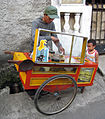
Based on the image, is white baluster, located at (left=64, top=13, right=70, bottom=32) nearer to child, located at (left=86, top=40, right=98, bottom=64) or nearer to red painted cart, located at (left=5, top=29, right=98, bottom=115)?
child, located at (left=86, top=40, right=98, bottom=64)

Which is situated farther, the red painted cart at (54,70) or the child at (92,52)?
the child at (92,52)

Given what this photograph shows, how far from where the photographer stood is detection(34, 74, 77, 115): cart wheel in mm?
2422

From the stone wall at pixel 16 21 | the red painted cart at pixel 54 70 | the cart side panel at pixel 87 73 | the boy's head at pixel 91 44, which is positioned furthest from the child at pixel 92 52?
the stone wall at pixel 16 21

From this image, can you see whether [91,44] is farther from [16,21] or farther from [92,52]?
[16,21]

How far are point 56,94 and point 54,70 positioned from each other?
0.46 metres

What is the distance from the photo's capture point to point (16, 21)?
12.6ft

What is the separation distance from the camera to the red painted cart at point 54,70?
220cm

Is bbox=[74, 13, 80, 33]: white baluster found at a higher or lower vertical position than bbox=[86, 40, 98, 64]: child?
higher

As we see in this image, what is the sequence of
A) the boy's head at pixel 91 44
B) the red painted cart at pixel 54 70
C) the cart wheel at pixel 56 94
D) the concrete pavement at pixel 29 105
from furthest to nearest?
the boy's head at pixel 91 44, the concrete pavement at pixel 29 105, the cart wheel at pixel 56 94, the red painted cart at pixel 54 70

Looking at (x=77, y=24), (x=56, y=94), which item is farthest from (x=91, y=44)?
(x=56, y=94)

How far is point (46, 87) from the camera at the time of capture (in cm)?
247

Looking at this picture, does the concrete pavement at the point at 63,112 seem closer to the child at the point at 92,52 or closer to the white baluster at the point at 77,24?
the child at the point at 92,52

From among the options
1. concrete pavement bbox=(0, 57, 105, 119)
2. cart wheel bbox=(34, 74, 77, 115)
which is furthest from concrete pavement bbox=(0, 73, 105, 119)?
cart wheel bbox=(34, 74, 77, 115)

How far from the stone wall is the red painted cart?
1.41 m
